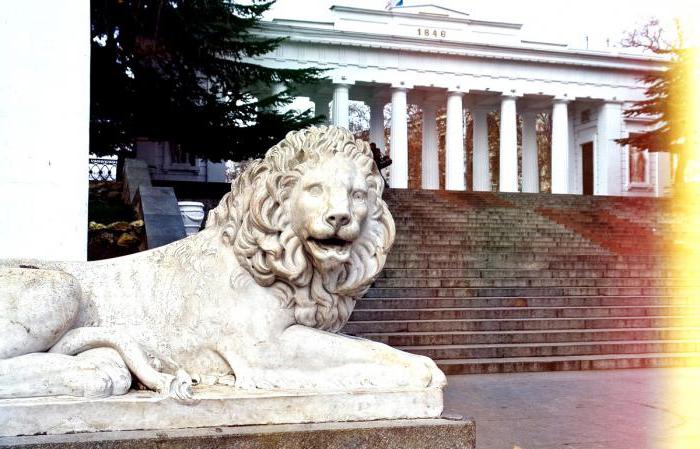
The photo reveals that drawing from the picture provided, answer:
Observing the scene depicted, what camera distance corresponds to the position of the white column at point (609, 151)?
3866 cm

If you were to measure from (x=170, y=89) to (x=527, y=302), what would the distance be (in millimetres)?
10463

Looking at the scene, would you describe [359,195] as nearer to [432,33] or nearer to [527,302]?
[527,302]

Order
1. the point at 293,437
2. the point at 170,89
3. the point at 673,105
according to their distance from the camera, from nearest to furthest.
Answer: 1. the point at 293,437
2. the point at 170,89
3. the point at 673,105

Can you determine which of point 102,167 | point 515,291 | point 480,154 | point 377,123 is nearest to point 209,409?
point 515,291

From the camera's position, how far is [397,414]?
296cm

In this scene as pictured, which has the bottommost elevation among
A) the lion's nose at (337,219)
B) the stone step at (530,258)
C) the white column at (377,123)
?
the stone step at (530,258)

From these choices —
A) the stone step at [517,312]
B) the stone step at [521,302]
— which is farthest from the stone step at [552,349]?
the stone step at [521,302]

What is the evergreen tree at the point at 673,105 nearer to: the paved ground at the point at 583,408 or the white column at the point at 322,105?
the white column at the point at 322,105

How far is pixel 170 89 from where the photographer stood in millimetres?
16938

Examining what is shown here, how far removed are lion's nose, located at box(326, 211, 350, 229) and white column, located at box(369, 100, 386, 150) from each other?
3462 cm

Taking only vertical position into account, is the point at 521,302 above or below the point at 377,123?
below

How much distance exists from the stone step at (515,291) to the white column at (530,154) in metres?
28.3

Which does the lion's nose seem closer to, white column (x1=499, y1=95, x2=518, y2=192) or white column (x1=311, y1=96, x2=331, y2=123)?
white column (x1=499, y1=95, x2=518, y2=192)

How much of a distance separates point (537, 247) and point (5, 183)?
469 inches
